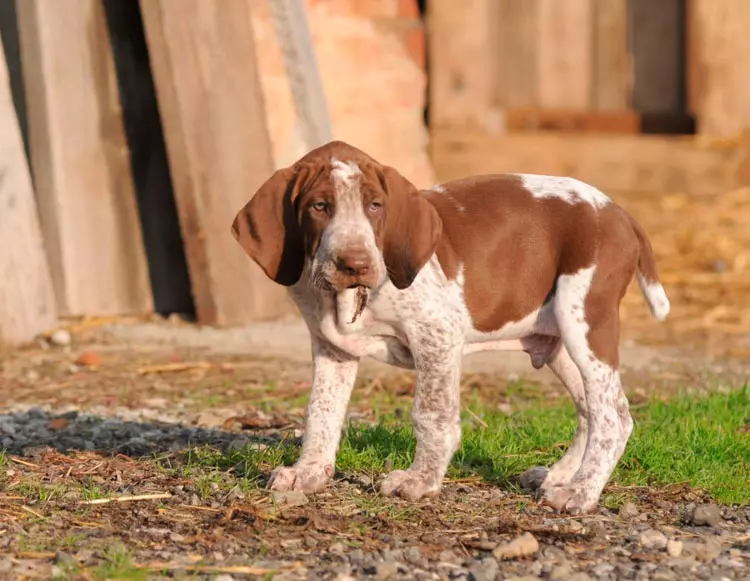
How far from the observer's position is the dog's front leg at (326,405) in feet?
16.1

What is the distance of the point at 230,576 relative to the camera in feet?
12.9

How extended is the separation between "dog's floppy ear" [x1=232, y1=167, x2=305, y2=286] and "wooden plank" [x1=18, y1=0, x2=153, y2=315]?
3923 mm

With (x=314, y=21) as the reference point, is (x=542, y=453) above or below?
below

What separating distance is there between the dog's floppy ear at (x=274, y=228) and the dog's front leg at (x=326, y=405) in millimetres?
450

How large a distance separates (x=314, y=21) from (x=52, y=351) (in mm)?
3066

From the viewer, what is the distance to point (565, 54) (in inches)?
438

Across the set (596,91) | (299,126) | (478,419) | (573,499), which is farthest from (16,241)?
(596,91)

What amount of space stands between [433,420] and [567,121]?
683cm

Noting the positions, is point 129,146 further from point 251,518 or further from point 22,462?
point 251,518

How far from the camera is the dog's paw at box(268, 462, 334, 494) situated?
4.77m

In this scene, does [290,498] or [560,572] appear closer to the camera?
[560,572]

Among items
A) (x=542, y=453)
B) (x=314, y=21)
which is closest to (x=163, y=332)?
(x=314, y=21)

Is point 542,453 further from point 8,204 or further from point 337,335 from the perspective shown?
point 8,204

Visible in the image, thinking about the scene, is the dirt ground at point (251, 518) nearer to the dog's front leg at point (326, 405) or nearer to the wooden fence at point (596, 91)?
the dog's front leg at point (326, 405)
